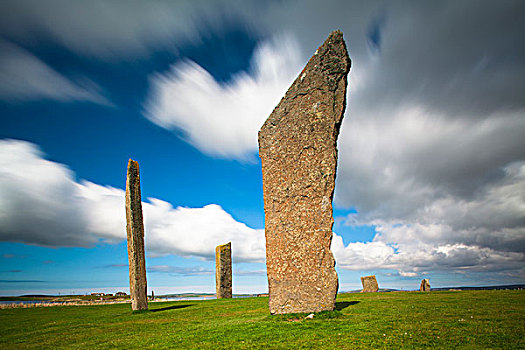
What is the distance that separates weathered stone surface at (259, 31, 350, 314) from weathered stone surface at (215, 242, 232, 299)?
1230cm

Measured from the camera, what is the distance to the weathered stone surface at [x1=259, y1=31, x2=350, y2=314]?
324 inches

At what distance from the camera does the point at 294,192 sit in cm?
880

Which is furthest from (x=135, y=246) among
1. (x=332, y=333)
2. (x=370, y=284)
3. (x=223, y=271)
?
(x=370, y=284)

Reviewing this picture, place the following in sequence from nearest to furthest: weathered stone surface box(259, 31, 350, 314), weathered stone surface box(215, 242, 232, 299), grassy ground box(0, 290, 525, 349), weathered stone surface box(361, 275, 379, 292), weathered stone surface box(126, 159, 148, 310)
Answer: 1. grassy ground box(0, 290, 525, 349)
2. weathered stone surface box(259, 31, 350, 314)
3. weathered stone surface box(126, 159, 148, 310)
4. weathered stone surface box(215, 242, 232, 299)
5. weathered stone surface box(361, 275, 379, 292)

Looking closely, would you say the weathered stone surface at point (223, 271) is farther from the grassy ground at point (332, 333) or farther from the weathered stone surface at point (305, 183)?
the weathered stone surface at point (305, 183)

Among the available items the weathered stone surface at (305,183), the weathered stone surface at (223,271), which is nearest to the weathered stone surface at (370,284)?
the weathered stone surface at (223,271)

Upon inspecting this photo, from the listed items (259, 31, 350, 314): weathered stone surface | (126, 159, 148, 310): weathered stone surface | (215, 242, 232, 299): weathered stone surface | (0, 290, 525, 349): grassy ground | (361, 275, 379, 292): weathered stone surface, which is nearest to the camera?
(0, 290, 525, 349): grassy ground

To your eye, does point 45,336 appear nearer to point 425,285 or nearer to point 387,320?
point 387,320

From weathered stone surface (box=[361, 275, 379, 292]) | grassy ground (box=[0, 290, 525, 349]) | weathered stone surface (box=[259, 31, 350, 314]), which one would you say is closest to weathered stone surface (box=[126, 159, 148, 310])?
grassy ground (box=[0, 290, 525, 349])

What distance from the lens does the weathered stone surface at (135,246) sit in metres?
13.2

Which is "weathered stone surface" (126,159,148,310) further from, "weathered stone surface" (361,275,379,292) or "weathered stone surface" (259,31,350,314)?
"weathered stone surface" (361,275,379,292)

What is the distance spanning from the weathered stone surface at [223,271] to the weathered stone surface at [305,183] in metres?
12.3

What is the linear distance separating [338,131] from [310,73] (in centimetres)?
208

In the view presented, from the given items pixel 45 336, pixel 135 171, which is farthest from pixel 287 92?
pixel 45 336
